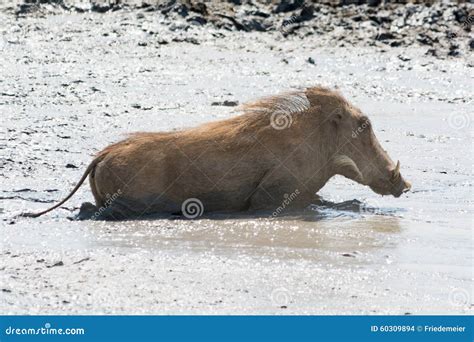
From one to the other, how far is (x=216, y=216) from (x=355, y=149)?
1392 millimetres

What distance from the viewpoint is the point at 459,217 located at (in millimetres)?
9336

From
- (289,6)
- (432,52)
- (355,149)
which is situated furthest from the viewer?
(289,6)

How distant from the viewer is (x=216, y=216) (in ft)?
29.8

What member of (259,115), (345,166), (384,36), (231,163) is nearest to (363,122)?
(345,166)

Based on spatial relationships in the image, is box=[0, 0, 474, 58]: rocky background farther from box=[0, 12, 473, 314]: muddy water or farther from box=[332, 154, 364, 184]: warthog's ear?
box=[332, 154, 364, 184]: warthog's ear

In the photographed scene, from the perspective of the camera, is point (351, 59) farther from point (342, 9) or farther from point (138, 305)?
point (138, 305)

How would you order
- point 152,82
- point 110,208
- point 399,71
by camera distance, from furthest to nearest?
point 399,71, point 152,82, point 110,208

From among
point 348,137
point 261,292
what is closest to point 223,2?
point 348,137

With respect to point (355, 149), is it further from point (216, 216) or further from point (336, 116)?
point (216, 216)

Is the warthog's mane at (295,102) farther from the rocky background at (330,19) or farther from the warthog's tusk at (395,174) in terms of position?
the rocky background at (330,19)

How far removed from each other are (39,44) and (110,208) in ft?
28.5

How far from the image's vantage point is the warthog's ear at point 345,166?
31.0ft

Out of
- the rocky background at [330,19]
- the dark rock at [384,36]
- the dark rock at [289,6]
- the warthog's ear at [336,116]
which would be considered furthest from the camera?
the dark rock at [289,6]

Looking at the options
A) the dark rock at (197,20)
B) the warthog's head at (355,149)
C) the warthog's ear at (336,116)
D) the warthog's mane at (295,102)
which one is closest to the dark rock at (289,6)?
the dark rock at (197,20)
